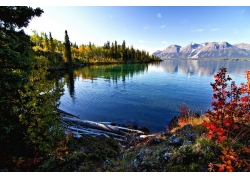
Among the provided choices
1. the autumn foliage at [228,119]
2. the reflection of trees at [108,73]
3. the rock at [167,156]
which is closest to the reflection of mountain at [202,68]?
the reflection of trees at [108,73]

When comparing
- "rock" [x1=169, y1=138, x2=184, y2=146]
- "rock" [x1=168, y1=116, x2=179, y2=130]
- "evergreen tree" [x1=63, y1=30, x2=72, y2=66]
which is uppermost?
"evergreen tree" [x1=63, y1=30, x2=72, y2=66]

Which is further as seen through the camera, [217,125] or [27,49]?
[27,49]

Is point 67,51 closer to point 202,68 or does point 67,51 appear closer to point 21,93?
point 21,93

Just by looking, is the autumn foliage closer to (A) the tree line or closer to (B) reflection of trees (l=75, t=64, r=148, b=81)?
(B) reflection of trees (l=75, t=64, r=148, b=81)

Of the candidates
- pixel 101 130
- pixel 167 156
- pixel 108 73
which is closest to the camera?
pixel 167 156

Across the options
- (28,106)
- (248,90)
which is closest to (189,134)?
(248,90)

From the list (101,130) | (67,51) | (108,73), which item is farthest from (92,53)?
(101,130)

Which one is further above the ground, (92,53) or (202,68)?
(92,53)

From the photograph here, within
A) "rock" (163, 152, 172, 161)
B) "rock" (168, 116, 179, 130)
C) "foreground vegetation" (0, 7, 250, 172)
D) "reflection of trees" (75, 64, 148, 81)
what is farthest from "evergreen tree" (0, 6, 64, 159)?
"reflection of trees" (75, 64, 148, 81)

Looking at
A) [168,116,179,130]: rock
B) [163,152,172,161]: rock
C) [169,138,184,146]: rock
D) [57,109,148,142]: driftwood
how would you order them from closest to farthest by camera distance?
[163,152,172,161]: rock, [169,138,184,146]: rock, [57,109,148,142]: driftwood, [168,116,179,130]: rock

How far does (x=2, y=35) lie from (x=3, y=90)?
2.65 meters

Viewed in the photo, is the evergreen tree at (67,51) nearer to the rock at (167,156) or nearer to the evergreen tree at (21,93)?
the evergreen tree at (21,93)

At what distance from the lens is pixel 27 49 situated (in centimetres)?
713

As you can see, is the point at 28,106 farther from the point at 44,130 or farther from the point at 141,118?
the point at 141,118
